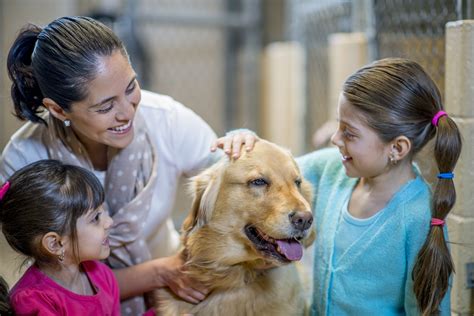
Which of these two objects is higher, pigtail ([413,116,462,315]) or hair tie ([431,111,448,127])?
hair tie ([431,111,448,127])

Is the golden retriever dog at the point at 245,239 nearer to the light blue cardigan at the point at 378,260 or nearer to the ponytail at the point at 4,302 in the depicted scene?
the light blue cardigan at the point at 378,260

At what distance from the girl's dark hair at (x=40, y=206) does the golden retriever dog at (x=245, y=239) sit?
1.01ft

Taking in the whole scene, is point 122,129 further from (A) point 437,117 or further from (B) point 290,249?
(A) point 437,117

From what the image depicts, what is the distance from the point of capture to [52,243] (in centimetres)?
134

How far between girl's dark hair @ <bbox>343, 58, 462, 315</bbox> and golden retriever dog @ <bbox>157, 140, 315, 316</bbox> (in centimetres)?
26

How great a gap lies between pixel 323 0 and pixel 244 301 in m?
2.31

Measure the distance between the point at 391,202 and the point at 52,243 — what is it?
2.79 ft

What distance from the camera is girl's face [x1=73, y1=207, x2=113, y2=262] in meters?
1.38

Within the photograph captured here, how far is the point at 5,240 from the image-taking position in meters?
1.50

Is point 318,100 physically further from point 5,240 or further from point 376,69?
point 5,240

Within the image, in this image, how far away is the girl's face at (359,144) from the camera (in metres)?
1.38

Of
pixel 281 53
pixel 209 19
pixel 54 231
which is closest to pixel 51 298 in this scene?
pixel 54 231

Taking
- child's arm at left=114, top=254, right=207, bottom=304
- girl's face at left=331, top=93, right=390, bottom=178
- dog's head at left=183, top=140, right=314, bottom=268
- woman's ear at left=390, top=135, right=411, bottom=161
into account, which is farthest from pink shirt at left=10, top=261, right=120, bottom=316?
woman's ear at left=390, top=135, right=411, bottom=161

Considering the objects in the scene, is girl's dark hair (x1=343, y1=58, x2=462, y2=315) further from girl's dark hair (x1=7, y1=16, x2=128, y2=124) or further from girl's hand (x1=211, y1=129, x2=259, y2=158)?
girl's dark hair (x1=7, y1=16, x2=128, y2=124)
